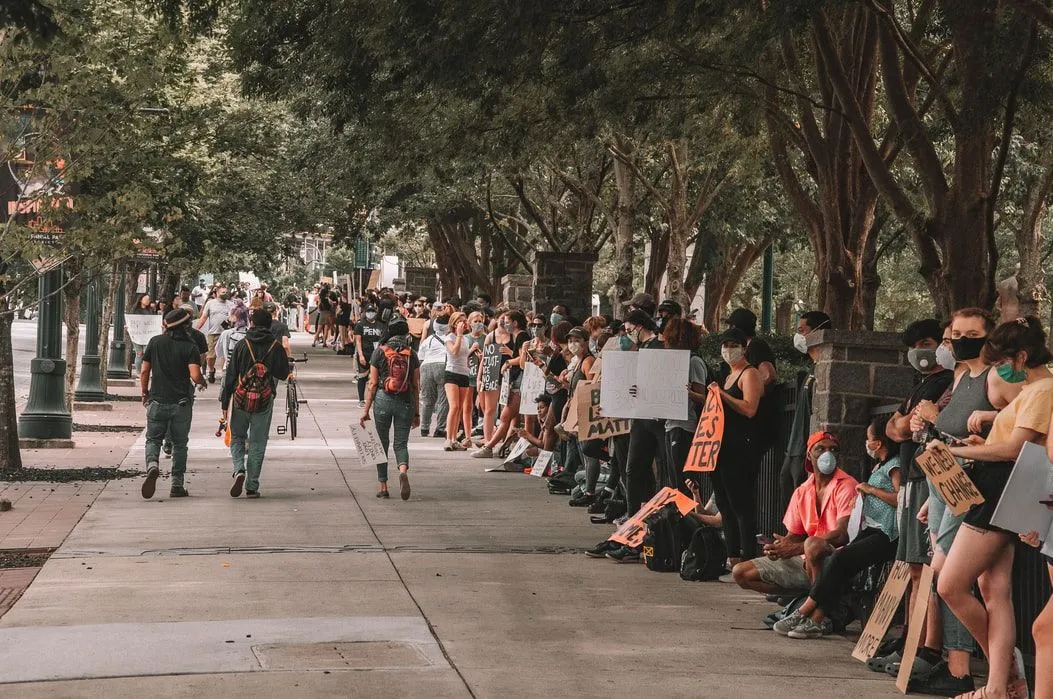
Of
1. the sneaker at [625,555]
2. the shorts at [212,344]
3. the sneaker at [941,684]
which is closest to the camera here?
the sneaker at [941,684]

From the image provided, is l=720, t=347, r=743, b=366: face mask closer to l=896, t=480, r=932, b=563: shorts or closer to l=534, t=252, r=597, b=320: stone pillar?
l=896, t=480, r=932, b=563: shorts

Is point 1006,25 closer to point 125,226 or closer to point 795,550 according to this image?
point 795,550

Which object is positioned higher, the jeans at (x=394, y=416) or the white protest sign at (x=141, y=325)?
the white protest sign at (x=141, y=325)

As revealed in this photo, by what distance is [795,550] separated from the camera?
8992 mm

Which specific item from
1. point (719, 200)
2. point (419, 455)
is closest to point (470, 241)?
point (719, 200)

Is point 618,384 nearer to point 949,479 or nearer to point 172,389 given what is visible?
point 172,389

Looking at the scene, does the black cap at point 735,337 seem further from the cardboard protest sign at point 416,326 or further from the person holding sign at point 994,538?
the cardboard protest sign at point 416,326

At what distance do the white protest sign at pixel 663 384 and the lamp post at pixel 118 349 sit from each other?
23.3m

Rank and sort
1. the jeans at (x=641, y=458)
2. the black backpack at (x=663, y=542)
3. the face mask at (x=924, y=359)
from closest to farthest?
the face mask at (x=924, y=359) → the black backpack at (x=663, y=542) → the jeans at (x=641, y=458)

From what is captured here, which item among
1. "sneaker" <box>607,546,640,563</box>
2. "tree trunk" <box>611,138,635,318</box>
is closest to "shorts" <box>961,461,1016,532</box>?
"sneaker" <box>607,546,640,563</box>

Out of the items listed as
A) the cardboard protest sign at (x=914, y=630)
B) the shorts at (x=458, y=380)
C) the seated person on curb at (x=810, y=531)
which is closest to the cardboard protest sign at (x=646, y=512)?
the seated person on curb at (x=810, y=531)

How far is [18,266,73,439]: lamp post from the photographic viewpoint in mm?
18609

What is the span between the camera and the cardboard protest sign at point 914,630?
7254mm

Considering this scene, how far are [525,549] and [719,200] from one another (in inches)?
888
